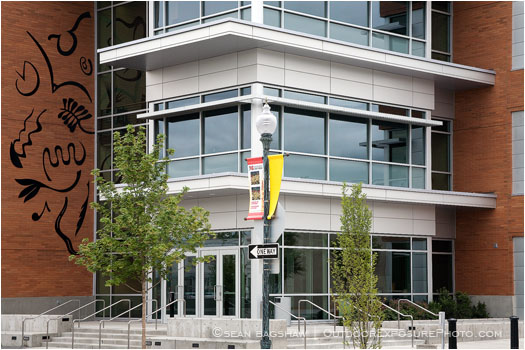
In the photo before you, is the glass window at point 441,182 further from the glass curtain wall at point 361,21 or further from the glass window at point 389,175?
the glass curtain wall at point 361,21

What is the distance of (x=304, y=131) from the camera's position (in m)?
29.6

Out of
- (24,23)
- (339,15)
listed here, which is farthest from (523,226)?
(24,23)

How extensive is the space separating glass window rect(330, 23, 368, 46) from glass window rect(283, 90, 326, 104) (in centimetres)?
218

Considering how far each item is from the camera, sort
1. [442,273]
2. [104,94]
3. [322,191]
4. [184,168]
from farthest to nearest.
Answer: [104,94]
[442,273]
[184,168]
[322,191]

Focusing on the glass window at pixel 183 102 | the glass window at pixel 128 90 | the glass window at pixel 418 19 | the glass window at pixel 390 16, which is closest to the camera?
the glass window at pixel 183 102

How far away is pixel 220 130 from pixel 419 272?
9.34 meters

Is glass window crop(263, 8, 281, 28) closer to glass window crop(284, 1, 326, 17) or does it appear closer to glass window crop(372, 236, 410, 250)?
glass window crop(284, 1, 326, 17)

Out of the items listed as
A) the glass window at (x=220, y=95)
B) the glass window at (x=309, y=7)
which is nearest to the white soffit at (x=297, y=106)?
the glass window at (x=220, y=95)

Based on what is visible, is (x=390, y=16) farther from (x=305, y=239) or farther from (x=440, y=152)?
(x=305, y=239)

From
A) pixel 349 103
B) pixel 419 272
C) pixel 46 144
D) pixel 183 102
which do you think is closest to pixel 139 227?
pixel 183 102

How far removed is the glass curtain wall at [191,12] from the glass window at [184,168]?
454 cm

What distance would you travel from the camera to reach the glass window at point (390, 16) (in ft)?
105

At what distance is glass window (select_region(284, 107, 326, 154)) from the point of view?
29188mm

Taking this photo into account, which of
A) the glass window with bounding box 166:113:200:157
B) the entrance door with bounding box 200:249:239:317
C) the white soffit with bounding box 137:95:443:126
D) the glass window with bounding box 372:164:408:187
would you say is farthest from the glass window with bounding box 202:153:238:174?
the glass window with bounding box 372:164:408:187
